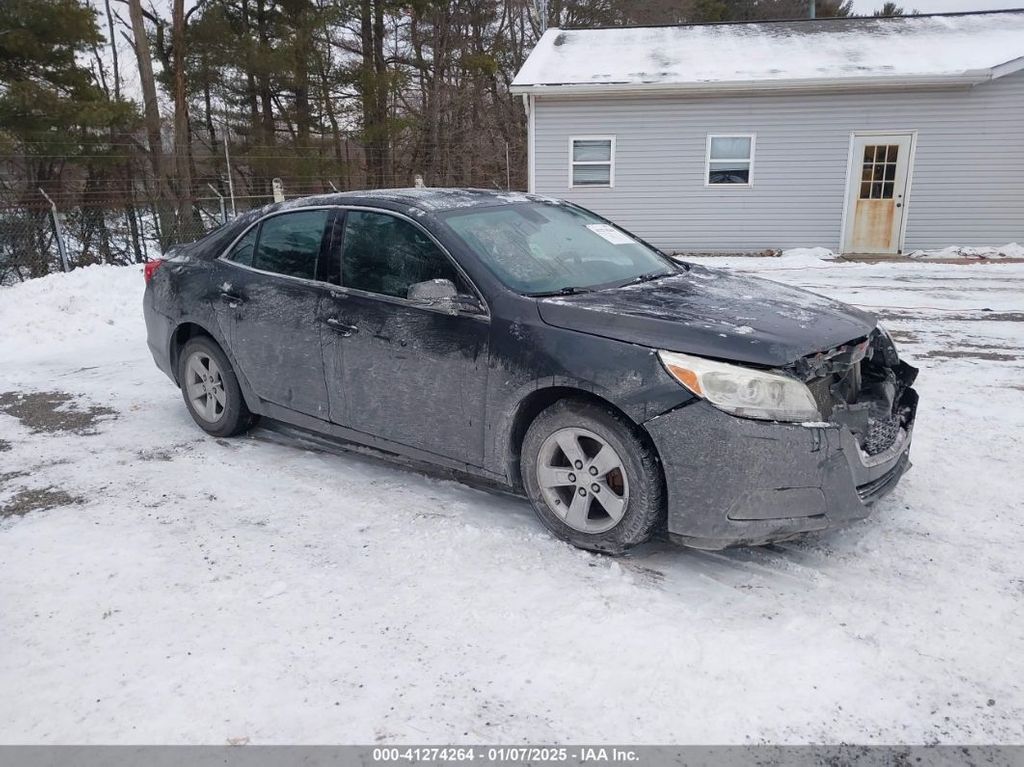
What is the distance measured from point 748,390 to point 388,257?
79.1 inches

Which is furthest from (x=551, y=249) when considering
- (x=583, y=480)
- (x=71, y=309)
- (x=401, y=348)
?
(x=71, y=309)

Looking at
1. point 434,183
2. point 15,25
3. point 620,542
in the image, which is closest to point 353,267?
point 620,542

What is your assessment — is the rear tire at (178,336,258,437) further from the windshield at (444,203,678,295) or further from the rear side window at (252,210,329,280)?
the windshield at (444,203,678,295)

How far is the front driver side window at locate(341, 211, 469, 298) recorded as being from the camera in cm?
372

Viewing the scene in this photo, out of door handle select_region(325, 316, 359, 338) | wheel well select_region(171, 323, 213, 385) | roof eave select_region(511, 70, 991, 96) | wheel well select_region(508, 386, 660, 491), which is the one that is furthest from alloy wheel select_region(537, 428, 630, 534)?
roof eave select_region(511, 70, 991, 96)

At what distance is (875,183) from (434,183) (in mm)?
12227

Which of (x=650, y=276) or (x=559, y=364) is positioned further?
(x=650, y=276)

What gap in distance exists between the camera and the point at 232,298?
15.1 ft

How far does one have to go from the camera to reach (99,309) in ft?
29.4

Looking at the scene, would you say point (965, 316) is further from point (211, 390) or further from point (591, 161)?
point (591, 161)

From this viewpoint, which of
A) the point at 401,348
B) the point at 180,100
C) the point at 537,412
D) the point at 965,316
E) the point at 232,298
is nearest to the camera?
the point at 537,412

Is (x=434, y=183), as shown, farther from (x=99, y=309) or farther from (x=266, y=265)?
(x=266, y=265)

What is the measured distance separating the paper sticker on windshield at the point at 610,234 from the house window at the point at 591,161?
11710 millimetres

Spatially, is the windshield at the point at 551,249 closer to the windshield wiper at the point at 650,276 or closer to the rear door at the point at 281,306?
the windshield wiper at the point at 650,276
